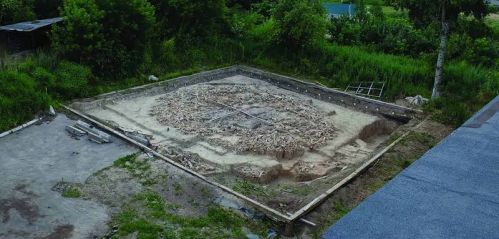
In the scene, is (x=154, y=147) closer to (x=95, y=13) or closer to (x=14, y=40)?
(x=95, y=13)

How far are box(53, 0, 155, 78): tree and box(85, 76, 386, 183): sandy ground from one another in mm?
1340

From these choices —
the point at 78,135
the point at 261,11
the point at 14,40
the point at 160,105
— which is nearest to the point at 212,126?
the point at 160,105

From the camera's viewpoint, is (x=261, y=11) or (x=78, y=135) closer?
(x=78, y=135)

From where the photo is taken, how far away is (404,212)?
620 cm

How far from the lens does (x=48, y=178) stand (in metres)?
8.97

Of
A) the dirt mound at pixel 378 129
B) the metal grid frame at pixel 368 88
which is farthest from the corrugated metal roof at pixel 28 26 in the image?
A: the dirt mound at pixel 378 129

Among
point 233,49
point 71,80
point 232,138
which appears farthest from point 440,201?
point 233,49

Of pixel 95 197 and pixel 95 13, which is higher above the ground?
pixel 95 13

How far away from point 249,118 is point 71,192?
4730mm

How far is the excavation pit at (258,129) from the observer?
967 cm

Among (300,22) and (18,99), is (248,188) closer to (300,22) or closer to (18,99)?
(18,99)

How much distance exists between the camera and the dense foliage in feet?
41.6

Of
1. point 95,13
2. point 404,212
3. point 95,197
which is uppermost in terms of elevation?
point 95,13

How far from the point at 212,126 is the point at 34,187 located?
13.7 ft
